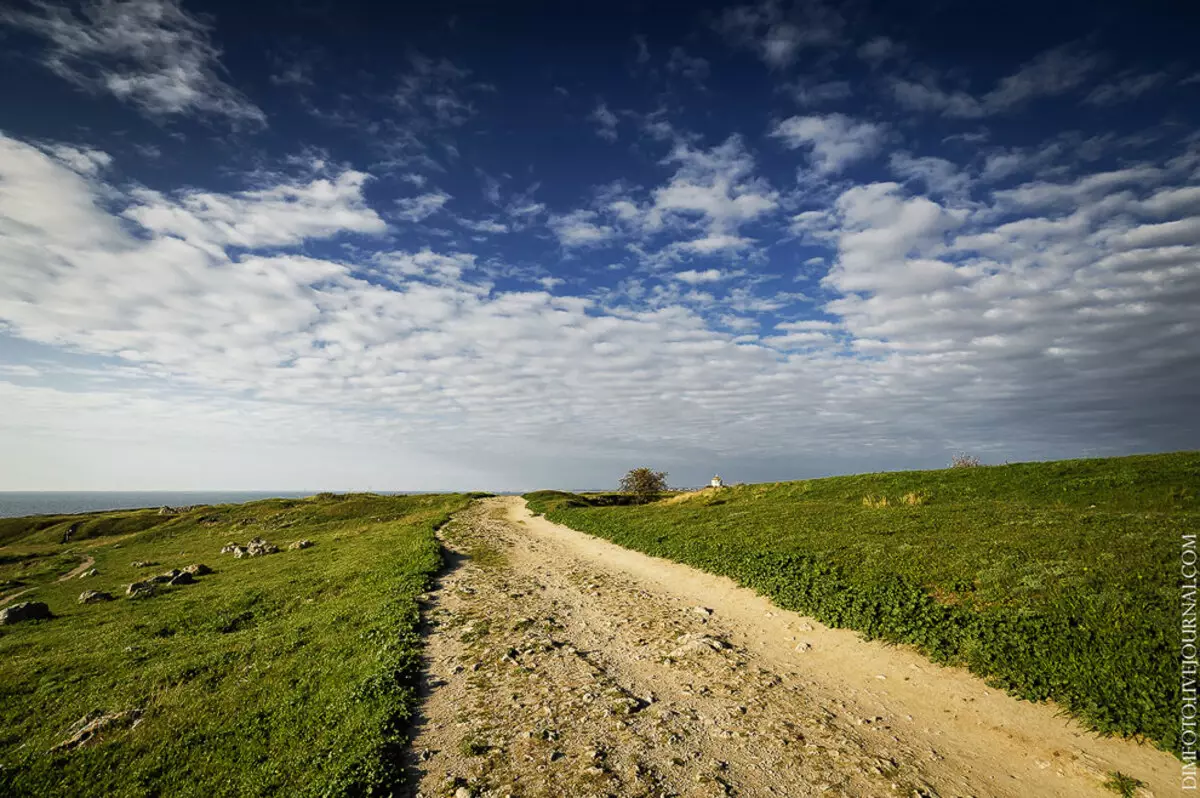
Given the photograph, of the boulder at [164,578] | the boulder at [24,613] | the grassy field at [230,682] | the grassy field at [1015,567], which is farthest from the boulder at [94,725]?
the boulder at [164,578]

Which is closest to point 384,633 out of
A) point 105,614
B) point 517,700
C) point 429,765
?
point 517,700

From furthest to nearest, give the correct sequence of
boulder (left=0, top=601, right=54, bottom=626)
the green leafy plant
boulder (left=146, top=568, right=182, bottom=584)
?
the green leafy plant → boulder (left=146, top=568, right=182, bottom=584) → boulder (left=0, top=601, right=54, bottom=626)

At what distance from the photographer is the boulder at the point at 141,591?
29.5 m

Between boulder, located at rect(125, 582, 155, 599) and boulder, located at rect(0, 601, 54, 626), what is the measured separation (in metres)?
3.36

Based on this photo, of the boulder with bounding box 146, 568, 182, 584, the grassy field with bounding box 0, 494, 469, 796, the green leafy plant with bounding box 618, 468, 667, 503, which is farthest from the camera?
the green leafy plant with bounding box 618, 468, 667, 503

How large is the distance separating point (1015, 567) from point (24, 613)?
151ft

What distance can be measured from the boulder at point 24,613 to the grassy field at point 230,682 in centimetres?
83

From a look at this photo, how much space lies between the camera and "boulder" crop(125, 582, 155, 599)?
29469 mm

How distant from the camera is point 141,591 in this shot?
97.6 feet

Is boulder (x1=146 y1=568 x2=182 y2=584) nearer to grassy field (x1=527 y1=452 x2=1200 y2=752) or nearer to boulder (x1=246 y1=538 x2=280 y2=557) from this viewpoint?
boulder (x1=246 y1=538 x2=280 y2=557)

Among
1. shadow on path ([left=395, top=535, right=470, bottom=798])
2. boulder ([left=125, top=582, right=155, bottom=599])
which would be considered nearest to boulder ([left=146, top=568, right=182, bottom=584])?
boulder ([left=125, top=582, right=155, bottom=599])

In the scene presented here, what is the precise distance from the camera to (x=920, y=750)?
9102 mm

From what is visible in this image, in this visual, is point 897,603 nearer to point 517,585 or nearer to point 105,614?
point 517,585

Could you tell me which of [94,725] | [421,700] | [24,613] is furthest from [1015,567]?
[24,613]
